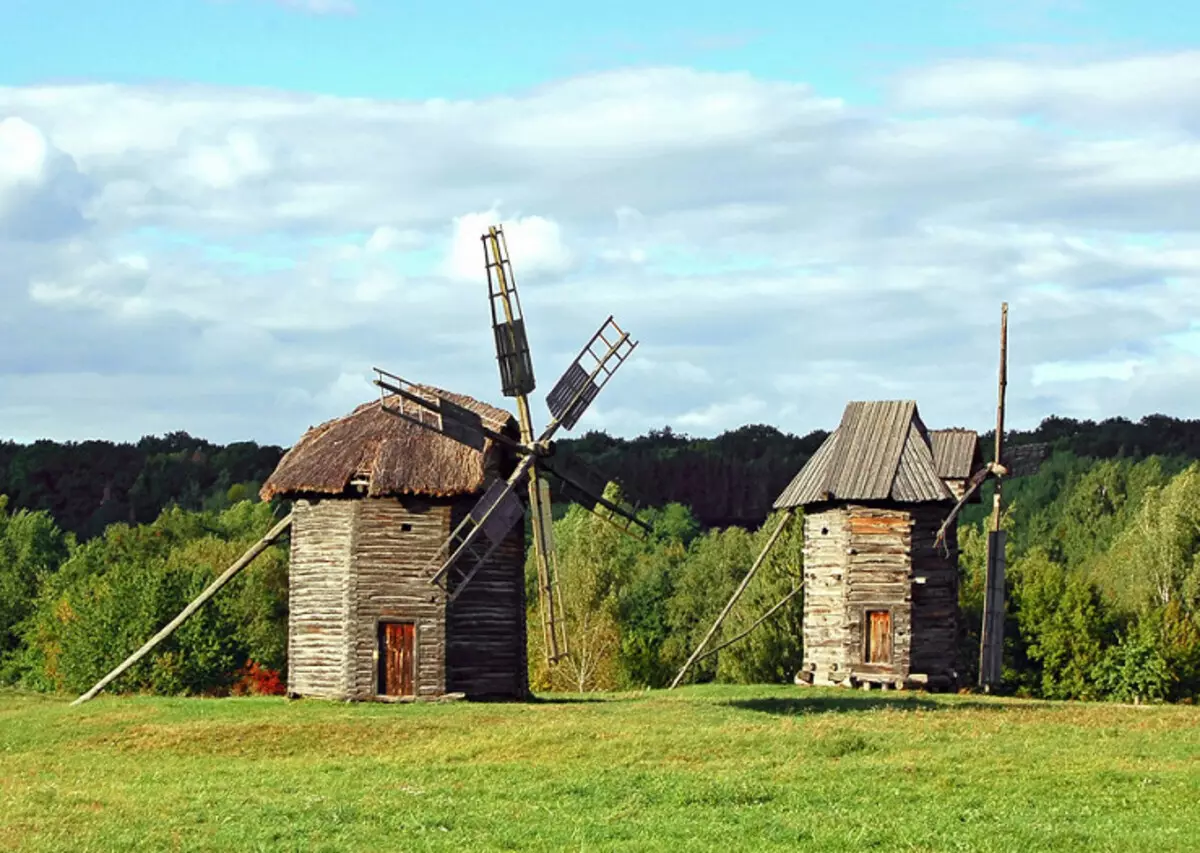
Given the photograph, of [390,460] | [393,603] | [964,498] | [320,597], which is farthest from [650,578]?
[390,460]

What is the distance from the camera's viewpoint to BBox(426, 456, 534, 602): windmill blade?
153ft

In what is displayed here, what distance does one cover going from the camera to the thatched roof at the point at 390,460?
4709cm

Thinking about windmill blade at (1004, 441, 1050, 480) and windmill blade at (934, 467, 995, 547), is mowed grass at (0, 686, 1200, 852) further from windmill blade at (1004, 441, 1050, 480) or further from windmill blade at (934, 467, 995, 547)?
windmill blade at (1004, 441, 1050, 480)

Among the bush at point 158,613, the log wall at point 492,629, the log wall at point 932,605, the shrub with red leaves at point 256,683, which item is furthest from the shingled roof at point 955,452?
the bush at point 158,613

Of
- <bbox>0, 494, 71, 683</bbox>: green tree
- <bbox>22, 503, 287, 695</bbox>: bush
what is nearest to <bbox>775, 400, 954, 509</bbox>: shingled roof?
<bbox>22, 503, 287, 695</bbox>: bush

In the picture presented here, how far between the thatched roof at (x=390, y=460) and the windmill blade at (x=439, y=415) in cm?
19

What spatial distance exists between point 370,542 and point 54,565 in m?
68.8

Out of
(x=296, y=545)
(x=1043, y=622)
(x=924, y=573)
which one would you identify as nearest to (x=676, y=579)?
(x=1043, y=622)

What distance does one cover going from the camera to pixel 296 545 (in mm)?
49719

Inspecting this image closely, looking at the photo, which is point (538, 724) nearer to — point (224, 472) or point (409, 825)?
point (409, 825)

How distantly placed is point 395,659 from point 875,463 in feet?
57.7

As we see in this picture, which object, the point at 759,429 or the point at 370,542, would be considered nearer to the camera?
the point at 370,542

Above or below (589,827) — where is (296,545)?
above

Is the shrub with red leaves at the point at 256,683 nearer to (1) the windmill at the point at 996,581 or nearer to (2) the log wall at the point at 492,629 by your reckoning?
(2) the log wall at the point at 492,629
